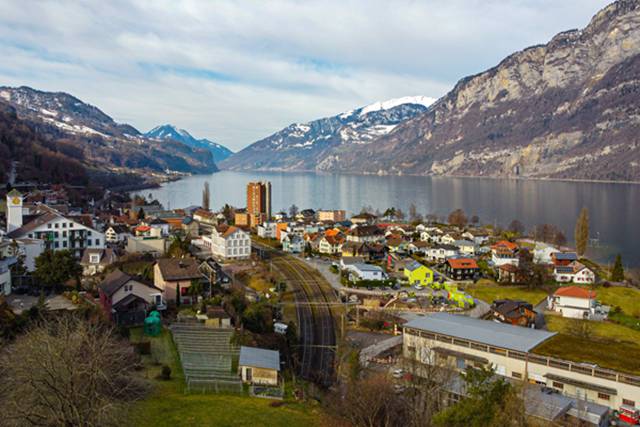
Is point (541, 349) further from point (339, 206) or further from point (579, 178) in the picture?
point (579, 178)

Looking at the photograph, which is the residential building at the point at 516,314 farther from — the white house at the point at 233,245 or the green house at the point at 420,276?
the white house at the point at 233,245

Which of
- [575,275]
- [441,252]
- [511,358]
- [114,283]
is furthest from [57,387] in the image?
[441,252]

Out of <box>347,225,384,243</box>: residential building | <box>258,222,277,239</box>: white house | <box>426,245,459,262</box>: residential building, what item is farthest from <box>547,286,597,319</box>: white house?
<box>258,222,277,239</box>: white house

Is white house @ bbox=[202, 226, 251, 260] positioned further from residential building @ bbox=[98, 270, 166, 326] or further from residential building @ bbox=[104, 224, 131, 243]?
residential building @ bbox=[98, 270, 166, 326]

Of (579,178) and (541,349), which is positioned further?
(579,178)

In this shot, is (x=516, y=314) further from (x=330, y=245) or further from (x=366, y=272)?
(x=330, y=245)

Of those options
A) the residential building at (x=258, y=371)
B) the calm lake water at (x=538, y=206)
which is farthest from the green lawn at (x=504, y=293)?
the residential building at (x=258, y=371)

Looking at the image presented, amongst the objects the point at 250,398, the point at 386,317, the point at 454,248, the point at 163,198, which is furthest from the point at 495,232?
the point at 163,198
